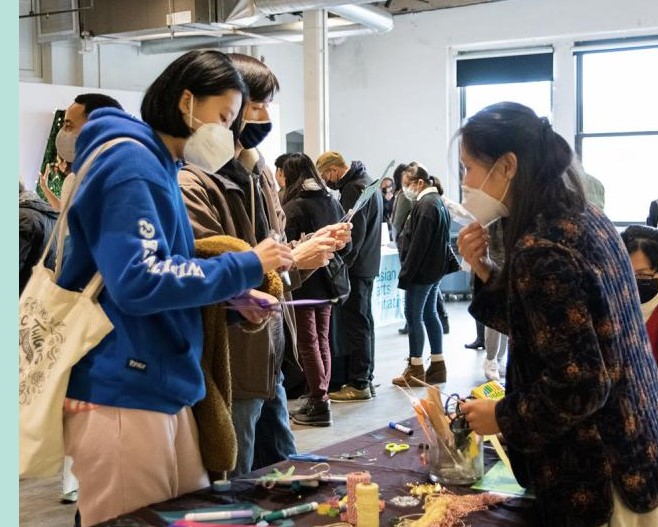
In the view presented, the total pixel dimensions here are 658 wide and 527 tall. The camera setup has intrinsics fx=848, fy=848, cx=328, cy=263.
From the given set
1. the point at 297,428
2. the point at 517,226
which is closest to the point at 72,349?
the point at 517,226

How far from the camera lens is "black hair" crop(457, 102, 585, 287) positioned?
4.61 ft

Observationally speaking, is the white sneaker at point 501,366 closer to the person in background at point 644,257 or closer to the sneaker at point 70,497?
the person in background at point 644,257

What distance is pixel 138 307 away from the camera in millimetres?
1358

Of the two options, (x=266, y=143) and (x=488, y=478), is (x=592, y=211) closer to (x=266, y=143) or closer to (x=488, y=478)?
(x=488, y=478)

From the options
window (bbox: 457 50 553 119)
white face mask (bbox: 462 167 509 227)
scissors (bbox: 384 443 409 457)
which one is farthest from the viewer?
window (bbox: 457 50 553 119)

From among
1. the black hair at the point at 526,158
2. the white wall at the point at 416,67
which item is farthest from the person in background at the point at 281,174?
the white wall at the point at 416,67

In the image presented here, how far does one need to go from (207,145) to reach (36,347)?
0.47 m

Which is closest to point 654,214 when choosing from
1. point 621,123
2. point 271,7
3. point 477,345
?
point 477,345

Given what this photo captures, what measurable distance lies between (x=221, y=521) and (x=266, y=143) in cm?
791

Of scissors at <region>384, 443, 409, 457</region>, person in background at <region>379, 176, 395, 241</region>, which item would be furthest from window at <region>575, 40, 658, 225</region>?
scissors at <region>384, 443, 409, 457</region>

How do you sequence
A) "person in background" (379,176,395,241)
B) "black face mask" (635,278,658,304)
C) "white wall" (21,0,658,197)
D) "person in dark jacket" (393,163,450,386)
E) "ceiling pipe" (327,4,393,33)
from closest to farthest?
"black face mask" (635,278,658,304) → "person in dark jacket" (393,163,450,386) → "ceiling pipe" (327,4,393,33) → "person in background" (379,176,395,241) → "white wall" (21,0,658,197)

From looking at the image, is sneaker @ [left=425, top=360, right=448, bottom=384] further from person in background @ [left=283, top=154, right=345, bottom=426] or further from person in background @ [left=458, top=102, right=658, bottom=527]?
person in background @ [left=458, top=102, right=658, bottom=527]

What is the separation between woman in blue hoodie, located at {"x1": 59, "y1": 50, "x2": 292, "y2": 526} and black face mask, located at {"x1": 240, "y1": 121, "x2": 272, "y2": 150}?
1.92ft

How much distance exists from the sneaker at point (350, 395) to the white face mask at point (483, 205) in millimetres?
3574
